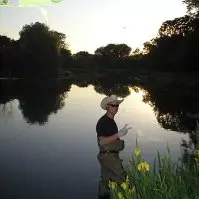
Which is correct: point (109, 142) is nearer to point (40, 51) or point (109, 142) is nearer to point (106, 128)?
point (106, 128)

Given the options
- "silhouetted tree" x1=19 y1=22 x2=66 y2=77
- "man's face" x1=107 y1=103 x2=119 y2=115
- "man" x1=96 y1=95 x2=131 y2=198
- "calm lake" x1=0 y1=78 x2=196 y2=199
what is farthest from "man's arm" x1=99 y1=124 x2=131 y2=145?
"silhouetted tree" x1=19 y1=22 x2=66 y2=77

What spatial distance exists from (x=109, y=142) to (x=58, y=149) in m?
9.78

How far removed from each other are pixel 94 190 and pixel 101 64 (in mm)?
163563

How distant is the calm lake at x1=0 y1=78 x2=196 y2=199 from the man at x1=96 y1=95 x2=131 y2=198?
0.87 feet

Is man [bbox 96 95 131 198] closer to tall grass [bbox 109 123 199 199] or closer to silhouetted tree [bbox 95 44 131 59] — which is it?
tall grass [bbox 109 123 199 199]

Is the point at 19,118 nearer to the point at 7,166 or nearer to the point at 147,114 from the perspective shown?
the point at 147,114

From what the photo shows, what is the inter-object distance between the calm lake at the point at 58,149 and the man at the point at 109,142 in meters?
0.27

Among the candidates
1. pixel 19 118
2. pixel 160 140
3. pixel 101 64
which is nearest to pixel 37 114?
pixel 19 118

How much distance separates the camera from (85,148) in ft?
53.5

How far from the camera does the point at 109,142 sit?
670cm

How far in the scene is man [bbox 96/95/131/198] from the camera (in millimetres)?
6785

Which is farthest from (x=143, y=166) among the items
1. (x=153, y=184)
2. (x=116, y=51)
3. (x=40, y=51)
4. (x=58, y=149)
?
(x=116, y=51)

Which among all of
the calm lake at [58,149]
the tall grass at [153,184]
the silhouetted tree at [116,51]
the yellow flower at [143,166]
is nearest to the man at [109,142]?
the calm lake at [58,149]

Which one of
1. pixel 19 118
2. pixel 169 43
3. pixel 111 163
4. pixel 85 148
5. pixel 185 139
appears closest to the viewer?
pixel 111 163
